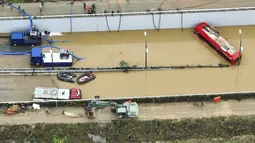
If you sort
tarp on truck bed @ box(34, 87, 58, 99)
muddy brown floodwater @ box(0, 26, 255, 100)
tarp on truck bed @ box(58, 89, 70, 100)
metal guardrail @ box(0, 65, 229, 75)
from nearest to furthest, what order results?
tarp on truck bed @ box(34, 87, 58, 99)
tarp on truck bed @ box(58, 89, 70, 100)
muddy brown floodwater @ box(0, 26, 255, 100)
metal guardrail @ box(0, 65, 229, 75)

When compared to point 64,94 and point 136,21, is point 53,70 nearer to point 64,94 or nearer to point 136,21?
point 64,94

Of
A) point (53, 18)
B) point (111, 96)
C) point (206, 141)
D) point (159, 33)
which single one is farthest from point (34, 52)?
point (206, 141)

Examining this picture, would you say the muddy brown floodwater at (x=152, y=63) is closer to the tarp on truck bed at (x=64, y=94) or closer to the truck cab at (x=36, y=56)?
the truck cab at (x=36, y=56)

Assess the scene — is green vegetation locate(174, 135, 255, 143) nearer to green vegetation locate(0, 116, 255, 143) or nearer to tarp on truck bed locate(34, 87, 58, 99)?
green vegetation locate(0, 116, 255, 143)

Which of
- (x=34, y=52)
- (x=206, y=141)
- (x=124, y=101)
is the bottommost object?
(x=206, y=141)

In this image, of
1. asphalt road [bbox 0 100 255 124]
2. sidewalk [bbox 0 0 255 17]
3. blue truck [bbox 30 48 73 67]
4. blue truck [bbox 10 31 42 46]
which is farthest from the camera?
sidewalk [bbox 0 0 255 17]

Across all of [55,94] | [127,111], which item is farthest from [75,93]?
[127,111]

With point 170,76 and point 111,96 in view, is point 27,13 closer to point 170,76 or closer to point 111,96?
point 111,96

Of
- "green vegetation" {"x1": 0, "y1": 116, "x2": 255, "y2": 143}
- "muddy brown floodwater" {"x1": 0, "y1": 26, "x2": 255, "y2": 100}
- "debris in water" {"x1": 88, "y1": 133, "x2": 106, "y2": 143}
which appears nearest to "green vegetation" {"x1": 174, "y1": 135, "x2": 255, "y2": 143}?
"green vegetation" {"x1": 0, "y1": 116, "x2": 255, "y2": 143}
